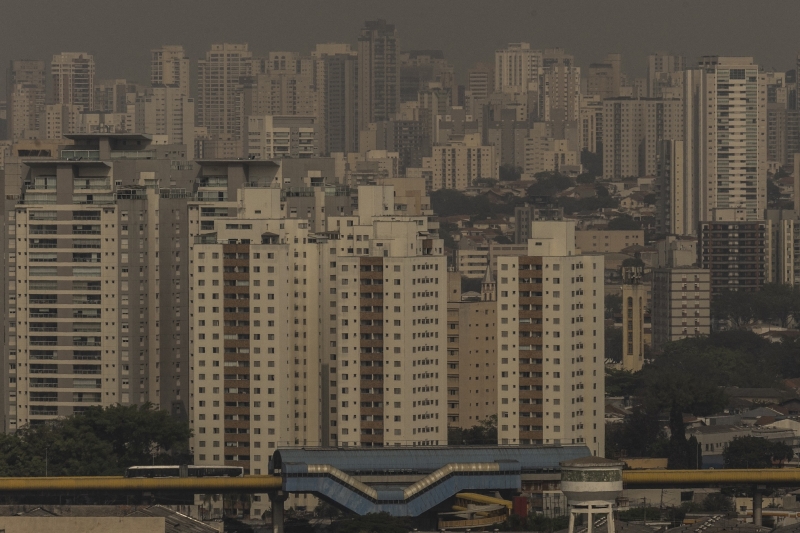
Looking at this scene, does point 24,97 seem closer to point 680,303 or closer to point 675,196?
point 675,196

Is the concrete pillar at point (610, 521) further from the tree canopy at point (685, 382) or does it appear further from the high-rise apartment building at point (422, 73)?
the high-rise apartment building at point (422, 73)

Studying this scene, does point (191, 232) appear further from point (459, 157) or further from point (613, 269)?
point (459, 157)

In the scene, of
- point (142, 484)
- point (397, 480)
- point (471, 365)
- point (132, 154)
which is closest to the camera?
point (142, 484)

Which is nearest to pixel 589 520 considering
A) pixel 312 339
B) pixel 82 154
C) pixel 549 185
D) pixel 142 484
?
pixel 142 484

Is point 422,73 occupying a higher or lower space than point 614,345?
higher

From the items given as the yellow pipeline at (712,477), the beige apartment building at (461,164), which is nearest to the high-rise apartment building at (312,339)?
the yellow pipeline at (712,477)

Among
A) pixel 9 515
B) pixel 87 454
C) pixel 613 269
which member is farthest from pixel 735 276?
pixel 9 515

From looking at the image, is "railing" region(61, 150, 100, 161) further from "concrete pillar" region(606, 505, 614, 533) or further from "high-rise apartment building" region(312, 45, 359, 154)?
"high-rise apartment building" region(312, 45, 359, 154)
